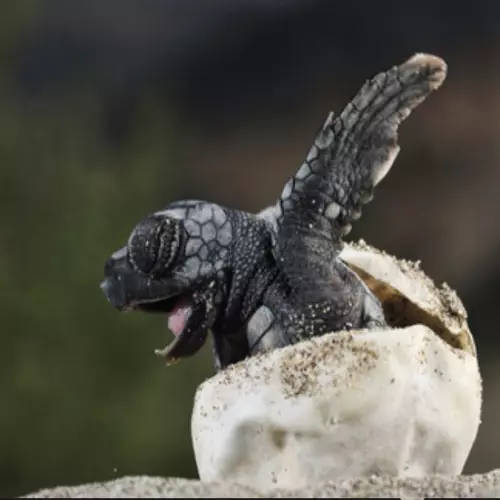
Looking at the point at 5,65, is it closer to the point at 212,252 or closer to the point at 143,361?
the point at 143,361

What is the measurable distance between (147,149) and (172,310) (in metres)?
1.06

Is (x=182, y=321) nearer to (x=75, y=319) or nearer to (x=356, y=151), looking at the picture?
(x=356, y=151)

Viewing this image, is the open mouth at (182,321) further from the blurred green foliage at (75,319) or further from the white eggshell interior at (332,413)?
the blurred green foliage at (75,319)

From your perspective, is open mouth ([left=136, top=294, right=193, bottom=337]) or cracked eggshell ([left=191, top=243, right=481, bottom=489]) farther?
open mouth ([left=136, top=294, right=193, bottom=337])

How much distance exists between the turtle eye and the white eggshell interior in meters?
0.10

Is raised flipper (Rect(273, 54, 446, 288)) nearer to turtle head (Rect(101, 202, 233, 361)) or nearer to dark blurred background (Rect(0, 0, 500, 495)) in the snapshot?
turtle head (Rect(101, 202, 233, 361))

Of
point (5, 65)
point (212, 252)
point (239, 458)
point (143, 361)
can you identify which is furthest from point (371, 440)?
point (5, 65)

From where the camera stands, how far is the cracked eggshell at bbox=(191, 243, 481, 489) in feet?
1.79

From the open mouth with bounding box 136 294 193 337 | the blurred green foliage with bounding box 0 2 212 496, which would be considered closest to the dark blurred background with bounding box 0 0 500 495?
the blurred green foliage with bounding box 0 2 212 496

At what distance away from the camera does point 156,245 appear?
0.64 m

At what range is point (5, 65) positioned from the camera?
1.69 meters

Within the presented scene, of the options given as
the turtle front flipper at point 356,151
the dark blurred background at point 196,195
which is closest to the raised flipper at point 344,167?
the turtle front flipper at point 356,151

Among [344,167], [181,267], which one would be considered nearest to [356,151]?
[344,167]

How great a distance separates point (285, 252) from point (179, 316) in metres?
0.10
